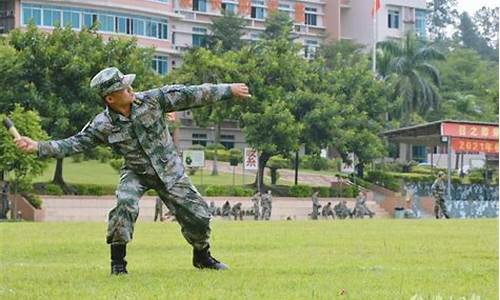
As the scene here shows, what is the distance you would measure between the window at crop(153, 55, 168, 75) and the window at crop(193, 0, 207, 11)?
7.34 meters

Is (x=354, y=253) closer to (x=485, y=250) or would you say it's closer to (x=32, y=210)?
(x=485, y=250)

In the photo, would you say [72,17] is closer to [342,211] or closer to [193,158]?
[193,158]

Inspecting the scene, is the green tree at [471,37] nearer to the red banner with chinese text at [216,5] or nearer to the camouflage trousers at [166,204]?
the red banner with chinese text at [216,5]

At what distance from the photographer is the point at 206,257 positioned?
460 inches

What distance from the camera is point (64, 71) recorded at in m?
52.1

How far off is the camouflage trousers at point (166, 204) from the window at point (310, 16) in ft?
272

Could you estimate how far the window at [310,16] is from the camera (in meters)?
94.1

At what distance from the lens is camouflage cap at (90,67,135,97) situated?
34.9 feet

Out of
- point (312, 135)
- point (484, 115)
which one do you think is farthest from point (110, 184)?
point (484, 115)

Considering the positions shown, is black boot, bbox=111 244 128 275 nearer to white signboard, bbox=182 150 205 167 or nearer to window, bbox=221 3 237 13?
white signboard, bbox=182 150 205 167

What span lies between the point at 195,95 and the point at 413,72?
7054 cm

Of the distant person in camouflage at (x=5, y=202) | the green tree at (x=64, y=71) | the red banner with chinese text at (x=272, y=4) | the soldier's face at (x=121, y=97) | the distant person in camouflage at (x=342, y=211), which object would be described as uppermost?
the red banner with chinese text at (x=272, y=4)

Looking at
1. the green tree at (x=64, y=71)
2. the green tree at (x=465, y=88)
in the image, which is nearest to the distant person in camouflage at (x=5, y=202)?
the green tree at (x=64, y=71)

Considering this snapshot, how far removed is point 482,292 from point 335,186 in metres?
55.9
